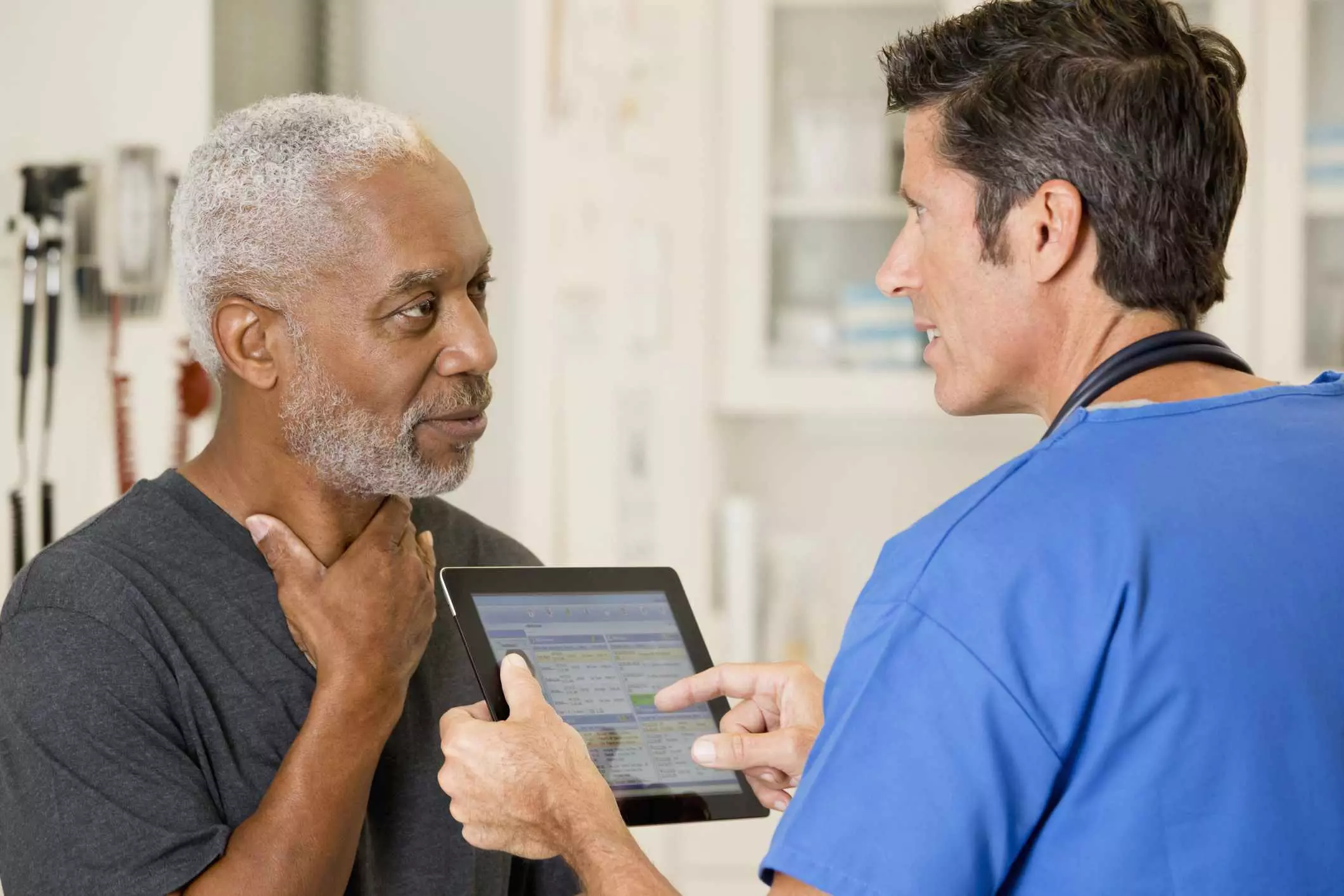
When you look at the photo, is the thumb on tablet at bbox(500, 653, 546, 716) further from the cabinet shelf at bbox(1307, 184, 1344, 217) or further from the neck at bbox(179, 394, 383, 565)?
the cabinet shelf at bbox(1307, 184, 1344, 217)

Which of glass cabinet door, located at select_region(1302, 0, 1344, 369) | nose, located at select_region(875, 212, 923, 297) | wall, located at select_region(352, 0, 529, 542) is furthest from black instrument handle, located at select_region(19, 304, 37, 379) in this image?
glass cabinet door, located at select_region(1302, 0, 1344, 369)

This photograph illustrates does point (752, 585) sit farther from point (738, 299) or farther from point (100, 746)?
point (100, 746)

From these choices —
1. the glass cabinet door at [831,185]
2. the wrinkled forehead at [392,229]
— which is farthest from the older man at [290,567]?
the glass cabinet door at [831,185]

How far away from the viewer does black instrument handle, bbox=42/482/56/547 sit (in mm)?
1600

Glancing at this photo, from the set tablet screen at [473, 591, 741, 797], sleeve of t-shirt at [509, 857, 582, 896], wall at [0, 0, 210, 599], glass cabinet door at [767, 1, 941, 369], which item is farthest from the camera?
glass cabinet door at [767, 1, 941, 369]

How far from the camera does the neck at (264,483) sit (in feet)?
3.97

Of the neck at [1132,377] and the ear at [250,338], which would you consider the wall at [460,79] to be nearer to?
the ear at [250,338]

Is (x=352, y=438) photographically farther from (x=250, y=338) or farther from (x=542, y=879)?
(x=542, y=879)

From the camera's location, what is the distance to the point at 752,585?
310 centimetres

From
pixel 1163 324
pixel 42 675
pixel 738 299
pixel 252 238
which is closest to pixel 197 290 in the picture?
pixel 252 238

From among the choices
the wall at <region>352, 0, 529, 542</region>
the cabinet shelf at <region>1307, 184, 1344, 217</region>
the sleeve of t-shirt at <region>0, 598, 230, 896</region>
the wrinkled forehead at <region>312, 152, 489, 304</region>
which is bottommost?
the sleeve of t-shirt at <region>0, 598, 230, 896</region>

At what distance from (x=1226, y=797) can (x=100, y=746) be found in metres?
0.76

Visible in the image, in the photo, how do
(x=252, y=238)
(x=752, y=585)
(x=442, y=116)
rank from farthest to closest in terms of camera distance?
(x=752, y=585) → (x=442, y=116) → (x=252, y=238)

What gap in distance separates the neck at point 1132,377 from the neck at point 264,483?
24.4 inches
